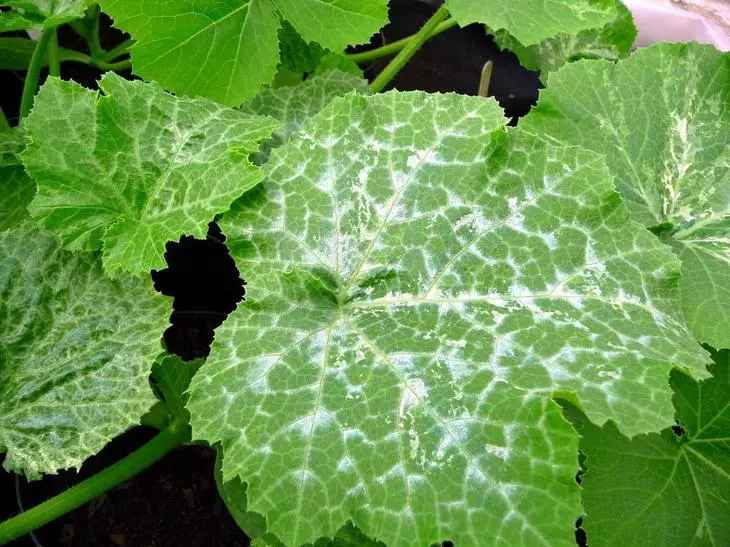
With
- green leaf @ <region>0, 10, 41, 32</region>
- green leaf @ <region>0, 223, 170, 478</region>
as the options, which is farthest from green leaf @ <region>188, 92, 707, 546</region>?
green leaf @ <region>0, 10, 41, 32</region>

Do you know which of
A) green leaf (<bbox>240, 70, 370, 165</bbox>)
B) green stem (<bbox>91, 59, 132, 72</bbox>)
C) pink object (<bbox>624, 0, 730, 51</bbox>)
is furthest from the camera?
pink object (<bbox>624, 0, 730, 51</bbox>)

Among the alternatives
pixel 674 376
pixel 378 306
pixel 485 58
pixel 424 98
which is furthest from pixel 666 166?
pixel 485 58

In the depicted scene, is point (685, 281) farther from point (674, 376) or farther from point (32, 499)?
point (32, 499)

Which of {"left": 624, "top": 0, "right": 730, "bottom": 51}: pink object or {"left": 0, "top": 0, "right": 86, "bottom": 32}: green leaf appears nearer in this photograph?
{"left": 0, "top": 0, "right": 86, "bottom": 32}: green leaf

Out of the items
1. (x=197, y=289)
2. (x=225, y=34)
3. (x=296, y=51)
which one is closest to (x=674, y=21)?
(x=296, y=51)

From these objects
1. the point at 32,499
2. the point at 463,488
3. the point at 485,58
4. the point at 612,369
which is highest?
the point at 612,369

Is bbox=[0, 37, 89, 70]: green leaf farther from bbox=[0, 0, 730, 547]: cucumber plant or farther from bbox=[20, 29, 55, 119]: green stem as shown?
bbox=[0, 0, 730, 547]: cucumber plant
